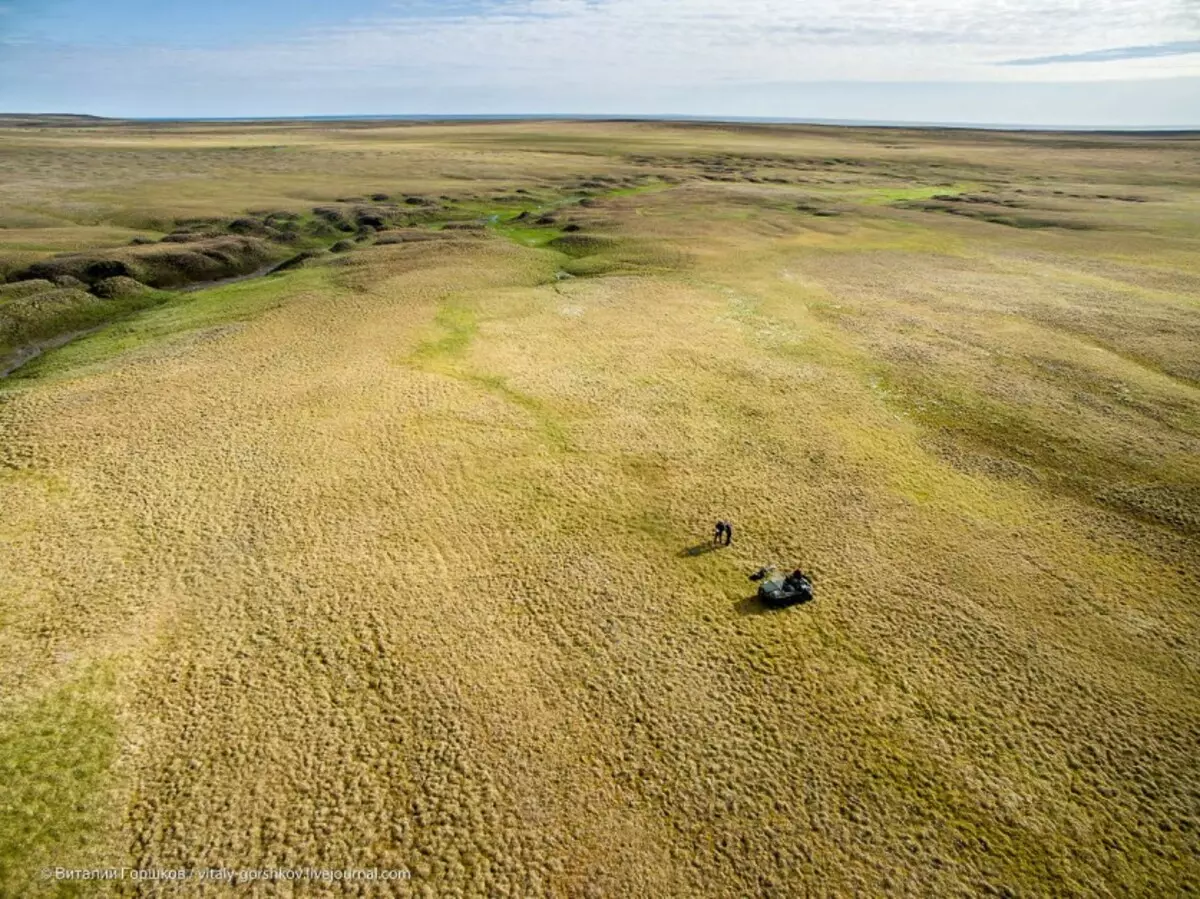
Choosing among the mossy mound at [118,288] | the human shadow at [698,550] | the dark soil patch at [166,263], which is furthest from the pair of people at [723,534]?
the dark soil patch at [166,263]

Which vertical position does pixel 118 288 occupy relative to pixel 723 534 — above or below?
above

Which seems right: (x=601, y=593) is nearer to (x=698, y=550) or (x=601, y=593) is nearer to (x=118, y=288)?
(x=698, y=550)

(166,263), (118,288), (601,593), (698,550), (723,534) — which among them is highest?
(166,263)

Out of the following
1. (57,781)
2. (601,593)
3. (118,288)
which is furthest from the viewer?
(118,288)

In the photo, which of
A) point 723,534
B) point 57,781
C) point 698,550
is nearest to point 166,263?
point 57,781

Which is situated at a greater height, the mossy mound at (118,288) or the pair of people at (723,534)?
the mossy mound at (118,288)

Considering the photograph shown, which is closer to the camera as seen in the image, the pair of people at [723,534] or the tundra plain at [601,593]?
the tundra plain at [601,593]

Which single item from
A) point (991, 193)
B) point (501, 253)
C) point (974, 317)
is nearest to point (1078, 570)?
point (974, 317)

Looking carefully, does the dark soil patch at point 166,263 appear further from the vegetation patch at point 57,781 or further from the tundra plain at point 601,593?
the vegetation patch at point 57,781
